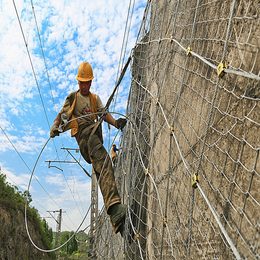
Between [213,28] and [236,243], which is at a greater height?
[213,28]

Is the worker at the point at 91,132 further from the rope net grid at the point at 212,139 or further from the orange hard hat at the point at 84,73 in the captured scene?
the rope net grid at the point at 212,139

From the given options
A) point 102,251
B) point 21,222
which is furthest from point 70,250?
point 102,251

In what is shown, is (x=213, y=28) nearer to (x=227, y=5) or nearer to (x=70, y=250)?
(x=227, y=5)

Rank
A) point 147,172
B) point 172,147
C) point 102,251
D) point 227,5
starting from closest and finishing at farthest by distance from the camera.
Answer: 1. point 227,5
2. point 172,147
3. point 147,172
4. point 102,251

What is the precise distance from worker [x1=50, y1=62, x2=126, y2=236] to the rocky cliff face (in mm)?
9387

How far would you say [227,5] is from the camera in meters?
1.48

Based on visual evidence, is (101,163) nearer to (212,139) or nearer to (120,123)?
(120,123)

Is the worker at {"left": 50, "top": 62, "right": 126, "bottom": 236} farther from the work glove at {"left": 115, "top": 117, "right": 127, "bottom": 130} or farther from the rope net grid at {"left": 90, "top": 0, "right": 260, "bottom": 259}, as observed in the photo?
the rope net grid at {"left": 90, "top": 0, "right": 260, "bottom": 259}

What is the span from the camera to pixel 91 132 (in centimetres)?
304

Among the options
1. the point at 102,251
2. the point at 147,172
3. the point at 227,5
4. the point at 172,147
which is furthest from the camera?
the point at 102,251

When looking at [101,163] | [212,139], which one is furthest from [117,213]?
[212,139]

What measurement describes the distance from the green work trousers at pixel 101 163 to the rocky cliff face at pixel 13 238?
940cm

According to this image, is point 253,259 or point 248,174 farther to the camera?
point 248,174

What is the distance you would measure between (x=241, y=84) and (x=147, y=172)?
131cm
